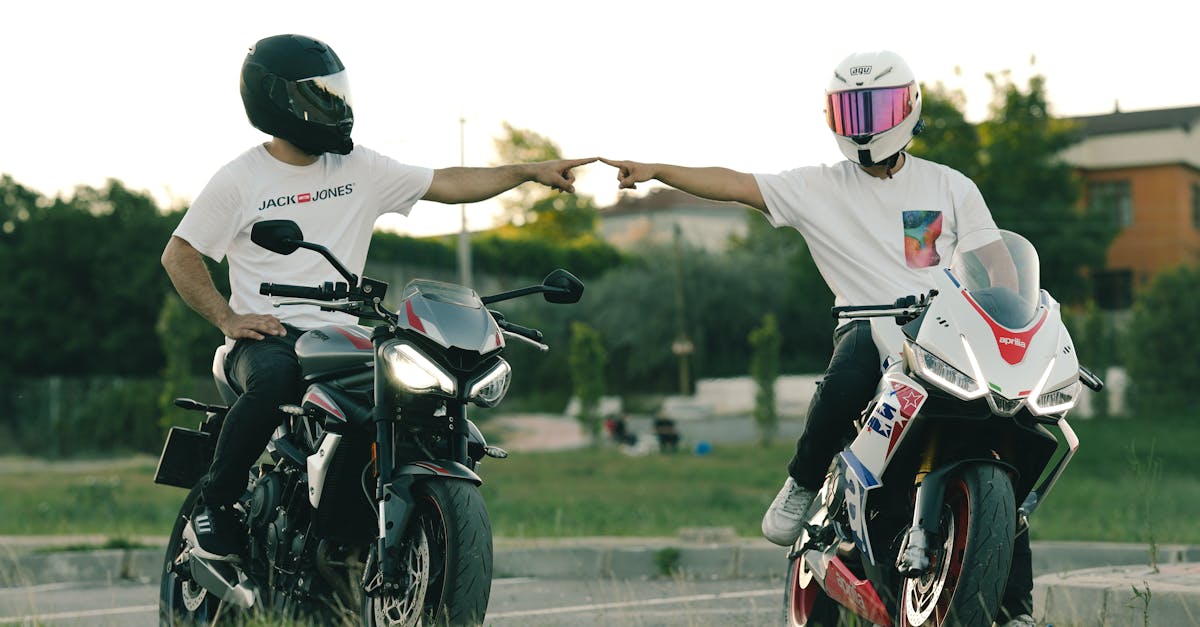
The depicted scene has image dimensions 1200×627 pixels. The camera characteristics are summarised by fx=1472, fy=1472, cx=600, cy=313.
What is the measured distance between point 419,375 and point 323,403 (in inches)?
19.4

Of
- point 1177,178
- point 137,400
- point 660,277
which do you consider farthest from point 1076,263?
point 137,400

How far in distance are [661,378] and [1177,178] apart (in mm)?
25100

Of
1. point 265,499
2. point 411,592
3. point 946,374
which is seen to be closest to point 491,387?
point 411,592

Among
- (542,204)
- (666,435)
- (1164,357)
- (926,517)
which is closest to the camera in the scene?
(926,517)

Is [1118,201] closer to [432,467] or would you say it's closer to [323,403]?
[323,403]

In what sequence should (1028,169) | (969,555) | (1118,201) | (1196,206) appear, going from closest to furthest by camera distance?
(969,555)
(1028,169)
(1118,201)
(1196,206)

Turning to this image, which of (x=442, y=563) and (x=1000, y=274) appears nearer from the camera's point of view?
(x=442, y=563)

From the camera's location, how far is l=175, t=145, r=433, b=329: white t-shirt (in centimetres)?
548

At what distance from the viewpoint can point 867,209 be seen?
5.32 metres

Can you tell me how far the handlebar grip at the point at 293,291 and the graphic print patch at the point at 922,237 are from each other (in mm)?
2052

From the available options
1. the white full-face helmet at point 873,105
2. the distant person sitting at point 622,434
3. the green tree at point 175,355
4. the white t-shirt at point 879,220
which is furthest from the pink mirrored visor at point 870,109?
the distant person sitting at point 622,434

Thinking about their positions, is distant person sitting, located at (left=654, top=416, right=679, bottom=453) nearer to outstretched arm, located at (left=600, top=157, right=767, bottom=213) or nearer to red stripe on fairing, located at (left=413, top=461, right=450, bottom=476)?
outstretched arm, located at (left=600, top=157, right=767, bottom=213)

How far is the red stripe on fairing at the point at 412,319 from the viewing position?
15.3 feet

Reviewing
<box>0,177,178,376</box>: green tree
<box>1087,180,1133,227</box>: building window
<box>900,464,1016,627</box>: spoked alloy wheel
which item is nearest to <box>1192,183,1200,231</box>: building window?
<box>1087,180,1133,227</box>: building window
